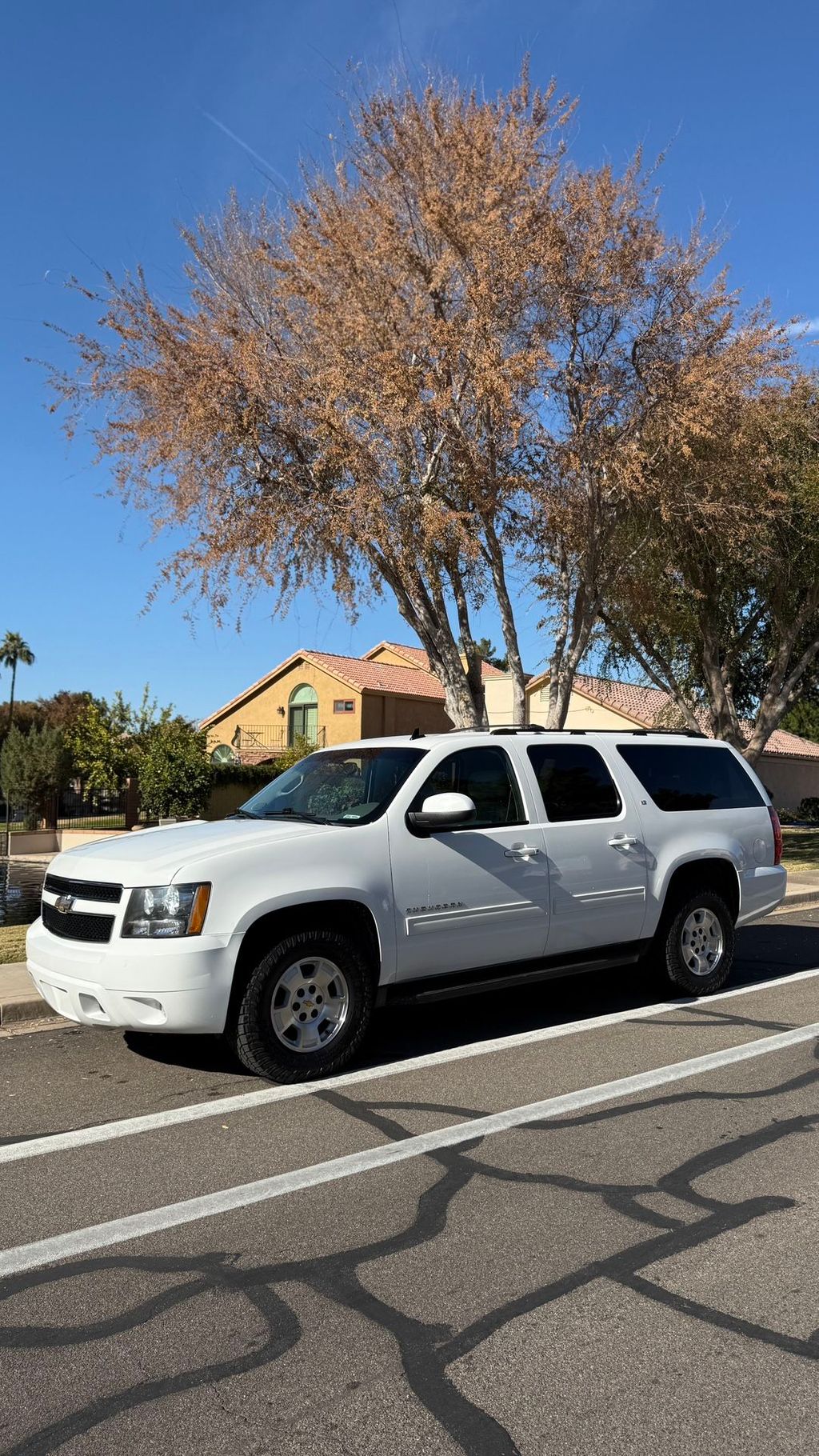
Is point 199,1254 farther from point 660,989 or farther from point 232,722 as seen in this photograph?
point 232,722

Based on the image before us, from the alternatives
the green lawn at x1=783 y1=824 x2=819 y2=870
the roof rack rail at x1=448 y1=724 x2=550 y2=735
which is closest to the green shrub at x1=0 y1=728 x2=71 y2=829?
the green lawn at x1=783 y1=824 x2=819 y2=870

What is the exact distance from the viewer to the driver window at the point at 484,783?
667cm

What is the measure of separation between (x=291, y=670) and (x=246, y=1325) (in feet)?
125

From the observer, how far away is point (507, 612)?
1532cm

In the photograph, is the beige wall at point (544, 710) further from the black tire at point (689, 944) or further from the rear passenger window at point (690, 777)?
the black tire at point (689, 944)

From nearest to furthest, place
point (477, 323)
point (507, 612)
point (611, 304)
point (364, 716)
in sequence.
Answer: point (477, 323) → point (611, 304) → point (507, 612) → point (364, 716)

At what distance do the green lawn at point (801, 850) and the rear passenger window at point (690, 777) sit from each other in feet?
36.5

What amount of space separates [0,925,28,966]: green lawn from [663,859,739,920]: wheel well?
5.18m

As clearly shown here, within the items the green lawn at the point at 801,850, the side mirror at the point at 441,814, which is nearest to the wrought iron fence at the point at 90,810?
the green lawn at the point at 801,850

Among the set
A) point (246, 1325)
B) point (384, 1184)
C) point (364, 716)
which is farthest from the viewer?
point (364, 716)

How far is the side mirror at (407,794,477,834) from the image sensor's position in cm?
612

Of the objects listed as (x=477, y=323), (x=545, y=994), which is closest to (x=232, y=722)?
(x=477, y=323)

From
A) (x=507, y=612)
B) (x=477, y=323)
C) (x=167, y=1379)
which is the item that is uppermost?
(x=477, y=323)

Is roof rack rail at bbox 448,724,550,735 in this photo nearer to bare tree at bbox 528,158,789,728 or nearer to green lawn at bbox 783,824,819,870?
bare tree at bbox 528,158,789,728
